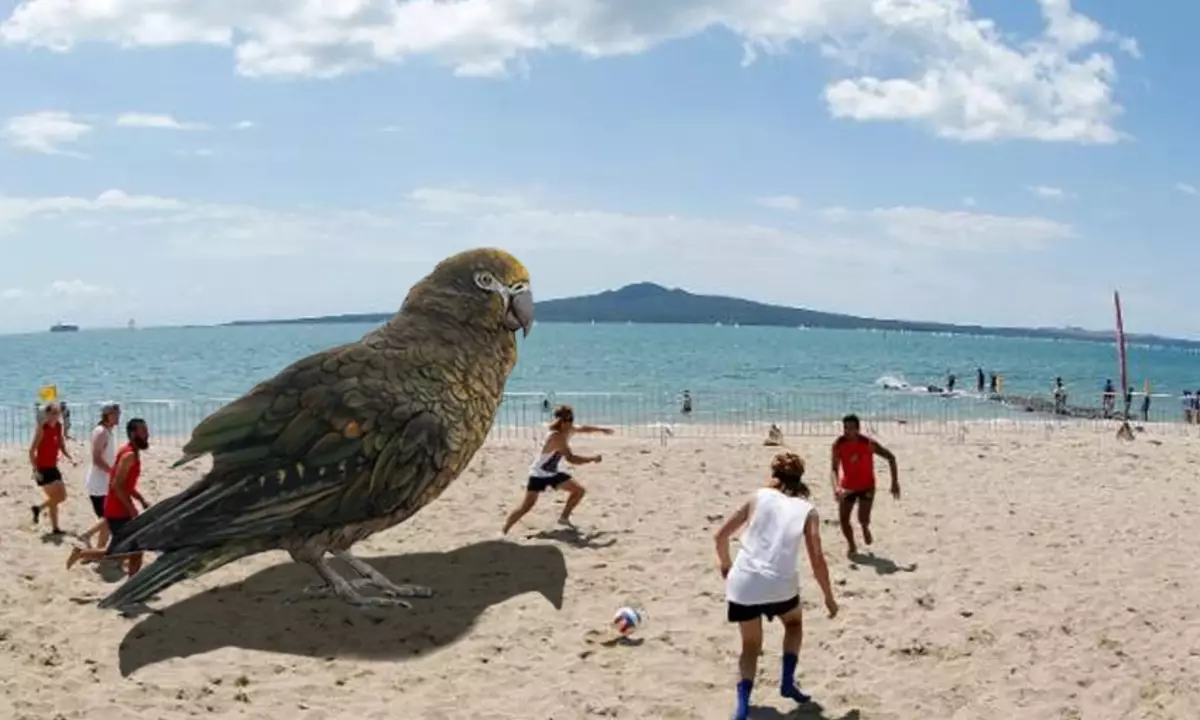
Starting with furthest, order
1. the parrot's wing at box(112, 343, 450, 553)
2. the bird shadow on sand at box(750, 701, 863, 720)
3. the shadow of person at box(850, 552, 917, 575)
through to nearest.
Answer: the shadow of person at box(850, 552, 917, 575) < the parrot's wing at box(112, 343, 450, 553) < the bird shadow on sand at box(750, 701, 863, 720)

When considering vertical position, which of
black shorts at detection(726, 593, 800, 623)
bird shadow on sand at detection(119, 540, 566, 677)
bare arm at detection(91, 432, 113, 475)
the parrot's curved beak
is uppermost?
the parrot's curved beak

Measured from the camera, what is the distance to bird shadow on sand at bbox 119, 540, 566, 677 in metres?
7.99

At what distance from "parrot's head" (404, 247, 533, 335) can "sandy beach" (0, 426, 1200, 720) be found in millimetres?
2318

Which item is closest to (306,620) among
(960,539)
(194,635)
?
(194,635)

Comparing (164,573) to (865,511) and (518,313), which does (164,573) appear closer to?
(518,313)

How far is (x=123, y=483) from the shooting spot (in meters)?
9.48

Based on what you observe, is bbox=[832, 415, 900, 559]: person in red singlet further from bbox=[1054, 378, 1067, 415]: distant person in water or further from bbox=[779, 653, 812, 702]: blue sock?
bbox=[1054, 378, 1067, 415]: distant person in water

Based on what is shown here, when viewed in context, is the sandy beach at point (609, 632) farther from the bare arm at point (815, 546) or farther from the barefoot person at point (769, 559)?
the bare arm at point (815, 546)

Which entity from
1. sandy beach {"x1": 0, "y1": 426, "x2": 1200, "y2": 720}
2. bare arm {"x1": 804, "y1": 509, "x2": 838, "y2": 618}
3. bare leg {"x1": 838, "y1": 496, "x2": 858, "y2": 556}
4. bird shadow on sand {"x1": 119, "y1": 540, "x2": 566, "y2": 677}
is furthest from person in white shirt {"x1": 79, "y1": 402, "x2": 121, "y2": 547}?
bare leg {"x1": 838, "y1": 496, "x2": 858, "y2": 556}

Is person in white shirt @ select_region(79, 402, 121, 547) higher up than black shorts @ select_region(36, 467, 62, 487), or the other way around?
person in white shirt @ select_region(79, 402, 121, 547)

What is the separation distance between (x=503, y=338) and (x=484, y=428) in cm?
81

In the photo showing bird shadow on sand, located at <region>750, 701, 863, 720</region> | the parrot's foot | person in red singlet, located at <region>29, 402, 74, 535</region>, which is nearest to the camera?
bird shadow on sand, located at <region>750, 701, 863, 720</region>

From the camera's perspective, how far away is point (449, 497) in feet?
44.7

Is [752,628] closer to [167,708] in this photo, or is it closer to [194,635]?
[167,708]
